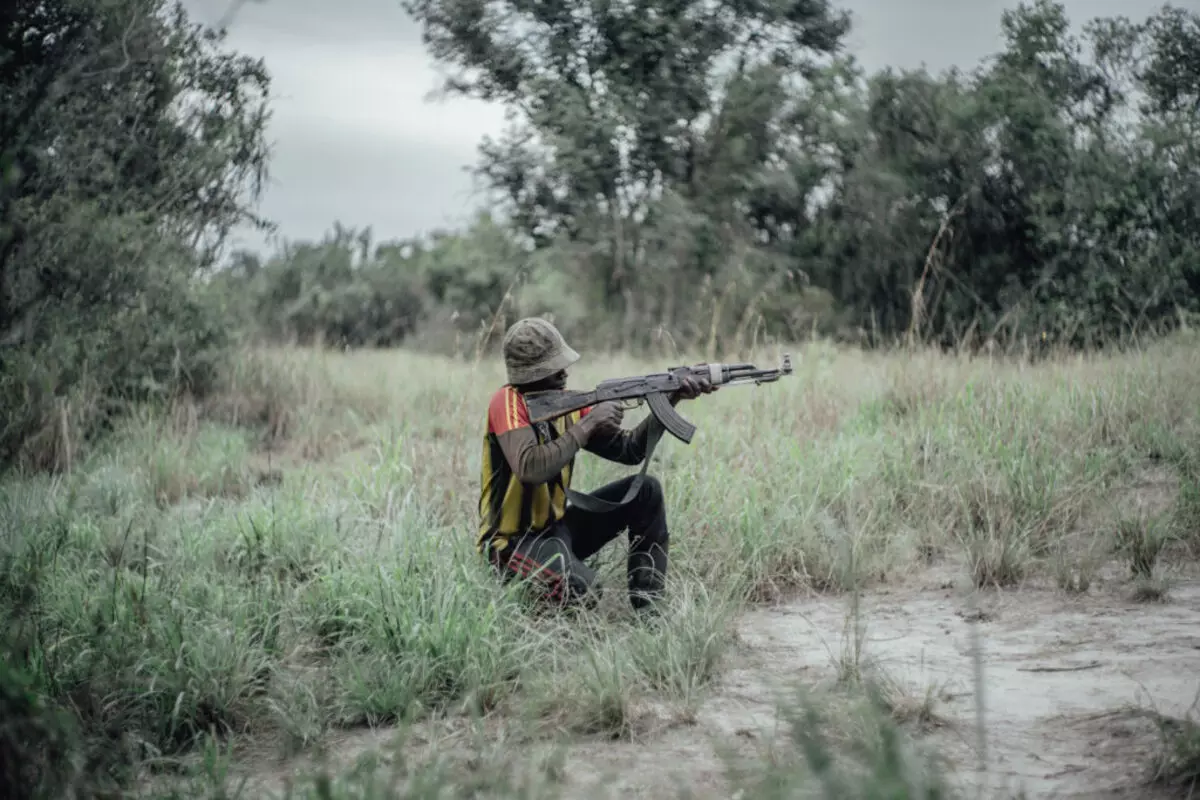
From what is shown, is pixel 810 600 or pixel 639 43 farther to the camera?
pixel 639 43

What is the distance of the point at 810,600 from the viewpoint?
5.01 meters

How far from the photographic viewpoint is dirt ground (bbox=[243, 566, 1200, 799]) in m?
3.02

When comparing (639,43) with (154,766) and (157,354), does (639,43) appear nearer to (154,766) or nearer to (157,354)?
(157,354)

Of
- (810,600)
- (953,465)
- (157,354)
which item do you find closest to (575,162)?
(157,354)

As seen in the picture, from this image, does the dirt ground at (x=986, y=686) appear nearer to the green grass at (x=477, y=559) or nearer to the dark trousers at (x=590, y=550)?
the green grass at (x=477, y=559)

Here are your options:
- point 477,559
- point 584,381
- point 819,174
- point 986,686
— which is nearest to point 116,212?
point 584,381

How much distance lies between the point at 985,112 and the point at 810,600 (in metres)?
13.6

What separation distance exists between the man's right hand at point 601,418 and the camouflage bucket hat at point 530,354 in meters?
0.23

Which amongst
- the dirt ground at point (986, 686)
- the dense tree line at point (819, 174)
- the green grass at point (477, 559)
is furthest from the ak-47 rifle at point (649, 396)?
the dense tree line at point (819, 174)

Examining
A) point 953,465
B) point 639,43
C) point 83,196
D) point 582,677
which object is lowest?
point 582,677

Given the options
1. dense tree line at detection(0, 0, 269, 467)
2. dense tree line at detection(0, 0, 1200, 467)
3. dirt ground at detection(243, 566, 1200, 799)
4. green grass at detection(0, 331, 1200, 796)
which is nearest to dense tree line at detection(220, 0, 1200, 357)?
dense tree line at detection(0, 0, 1200, 467)

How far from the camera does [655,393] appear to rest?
447 centimetres

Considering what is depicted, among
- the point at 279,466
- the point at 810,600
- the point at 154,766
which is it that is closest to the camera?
the point at 154,766

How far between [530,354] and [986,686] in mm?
2155
